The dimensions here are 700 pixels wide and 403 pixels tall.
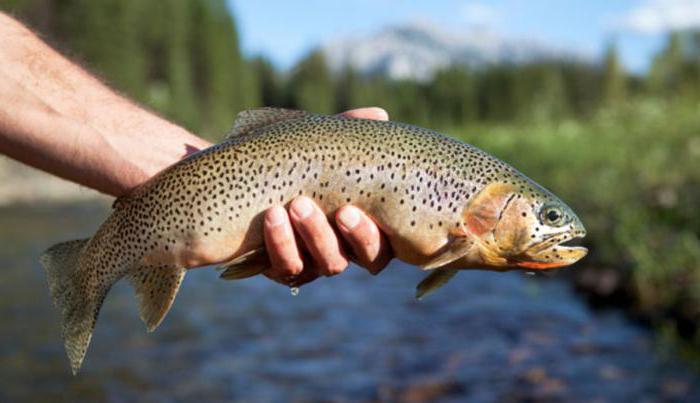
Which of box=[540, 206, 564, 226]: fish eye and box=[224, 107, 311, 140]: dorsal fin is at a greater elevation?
box=[224, 107, 311, 140]: dorsal fin

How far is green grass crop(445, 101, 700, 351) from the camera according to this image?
35.0 ft

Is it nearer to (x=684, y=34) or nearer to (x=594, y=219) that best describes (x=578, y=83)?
(x=684, y=34)

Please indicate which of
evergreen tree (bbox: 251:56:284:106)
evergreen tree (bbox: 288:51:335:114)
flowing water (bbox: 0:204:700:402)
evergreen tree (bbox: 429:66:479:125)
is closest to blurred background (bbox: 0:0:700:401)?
flowing water (bbox: 0:204:700:402)

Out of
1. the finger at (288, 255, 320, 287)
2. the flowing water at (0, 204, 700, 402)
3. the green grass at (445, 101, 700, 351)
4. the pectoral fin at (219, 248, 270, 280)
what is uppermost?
the pectoral fin at (219, 248, 270, 280)

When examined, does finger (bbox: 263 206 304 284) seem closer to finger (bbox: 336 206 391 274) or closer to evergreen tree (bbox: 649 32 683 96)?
finger (bbox: 336 206 391 274)

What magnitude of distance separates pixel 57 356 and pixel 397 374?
548 centimetres

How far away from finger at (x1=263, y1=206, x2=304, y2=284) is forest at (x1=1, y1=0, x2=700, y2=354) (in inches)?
56.9

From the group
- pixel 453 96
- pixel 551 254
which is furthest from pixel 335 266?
pixel 453 96

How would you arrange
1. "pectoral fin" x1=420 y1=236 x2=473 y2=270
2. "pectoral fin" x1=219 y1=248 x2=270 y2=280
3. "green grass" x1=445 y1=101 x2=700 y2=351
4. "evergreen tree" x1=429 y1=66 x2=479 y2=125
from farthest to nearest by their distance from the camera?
"evergreen tree" x1=429 y1=66 x2=479 y2=125 → "green grass" x1=445 y1=101 x2=700 y2=351 → "pectoral fin" x1=219 y1=248 x2=270 y2=280 → "pectoral fin" x1=420 y1=236 x2=473 y2=270

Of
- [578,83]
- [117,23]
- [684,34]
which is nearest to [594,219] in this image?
[684,34]

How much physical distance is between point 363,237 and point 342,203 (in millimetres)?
187

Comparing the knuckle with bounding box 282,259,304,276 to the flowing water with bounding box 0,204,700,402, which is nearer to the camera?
the knuckle with bounding box 282,259,304,276

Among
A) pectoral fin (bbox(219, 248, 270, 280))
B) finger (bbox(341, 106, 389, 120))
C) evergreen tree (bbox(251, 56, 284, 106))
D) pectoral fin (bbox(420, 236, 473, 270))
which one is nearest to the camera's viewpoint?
pectoral fin (bbox(420, 236, 473, 270))

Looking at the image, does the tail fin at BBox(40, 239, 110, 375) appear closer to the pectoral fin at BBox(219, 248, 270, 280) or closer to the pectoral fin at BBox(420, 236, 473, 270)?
the pectoral fin at BBox(219, 248, 270, 280)
